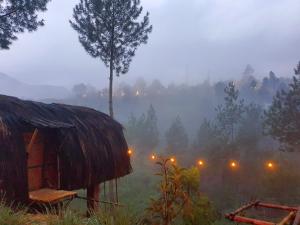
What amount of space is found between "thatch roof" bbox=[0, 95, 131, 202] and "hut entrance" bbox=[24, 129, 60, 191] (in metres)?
0.37

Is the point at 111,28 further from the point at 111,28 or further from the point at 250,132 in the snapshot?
the point at 250,132

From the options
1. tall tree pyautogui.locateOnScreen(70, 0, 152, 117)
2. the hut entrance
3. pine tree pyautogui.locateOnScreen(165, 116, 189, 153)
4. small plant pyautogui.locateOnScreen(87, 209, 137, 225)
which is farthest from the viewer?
pine tree pyautogui.locateOnScreen(165, 116, 189, 153)

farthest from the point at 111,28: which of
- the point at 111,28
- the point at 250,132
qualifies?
the point at 250,132

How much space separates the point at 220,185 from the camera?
141 feet

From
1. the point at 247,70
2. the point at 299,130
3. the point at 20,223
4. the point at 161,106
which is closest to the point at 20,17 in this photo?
the point at 20,223

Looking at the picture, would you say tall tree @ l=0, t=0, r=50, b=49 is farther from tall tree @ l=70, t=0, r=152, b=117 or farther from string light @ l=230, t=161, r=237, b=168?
string light @ l=230, t=161, r=237, b=168

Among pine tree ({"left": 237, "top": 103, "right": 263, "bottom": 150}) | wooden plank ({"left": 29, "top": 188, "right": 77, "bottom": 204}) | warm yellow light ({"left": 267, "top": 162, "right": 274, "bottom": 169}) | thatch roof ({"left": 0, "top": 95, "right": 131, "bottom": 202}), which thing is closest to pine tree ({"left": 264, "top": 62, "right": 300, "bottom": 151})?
warm yellow light ({"left": 267, "top": 162, "right": 274, "bottom": 169})

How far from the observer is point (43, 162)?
15250 millimetres

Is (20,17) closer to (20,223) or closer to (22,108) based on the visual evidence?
(22,108)

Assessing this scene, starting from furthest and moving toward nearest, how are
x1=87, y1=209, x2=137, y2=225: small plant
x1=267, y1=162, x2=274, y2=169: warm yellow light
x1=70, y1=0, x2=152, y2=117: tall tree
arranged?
x1=267, y1=162, x2=274, y2=169: warm yellow light
x1=70, y1=0, x2=152, y2=117: tall tree
x1=87, y1=209, x2=137, y2=225: small plant

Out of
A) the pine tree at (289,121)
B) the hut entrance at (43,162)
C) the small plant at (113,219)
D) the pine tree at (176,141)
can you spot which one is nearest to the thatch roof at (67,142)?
the hut entrance at (43,162)

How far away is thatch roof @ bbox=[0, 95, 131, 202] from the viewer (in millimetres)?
12312

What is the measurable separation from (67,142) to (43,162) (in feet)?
4.71

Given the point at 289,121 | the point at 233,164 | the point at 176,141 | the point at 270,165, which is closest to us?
the point at 289,121
